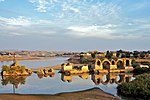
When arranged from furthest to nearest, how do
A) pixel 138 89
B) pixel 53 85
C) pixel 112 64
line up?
pixel 112 64 < pixel 53 85 < pixel 138 89

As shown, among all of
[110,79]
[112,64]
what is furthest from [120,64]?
[110,79]

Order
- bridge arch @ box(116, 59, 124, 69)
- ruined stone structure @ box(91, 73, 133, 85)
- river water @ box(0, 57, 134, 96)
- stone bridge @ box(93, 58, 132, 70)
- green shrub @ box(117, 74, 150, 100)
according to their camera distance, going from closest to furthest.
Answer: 1. green shrub @ box(117, 74, 150, 100)
2. river water @ box(0, 57, 134, 96)
3. ruined stone structure @ box(91, 73, 133, 85)
4. stone bridge @ box(93, 58, 132, 70)
5. bridge arch @ box(116, 59, 124, 69)

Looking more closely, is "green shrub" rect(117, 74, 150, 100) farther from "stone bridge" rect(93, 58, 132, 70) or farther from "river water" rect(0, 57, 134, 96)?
"stone bridge" rect(93, 58, 132, 70)

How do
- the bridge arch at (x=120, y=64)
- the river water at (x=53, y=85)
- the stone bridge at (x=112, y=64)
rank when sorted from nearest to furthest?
the river water at (x=53, y=85) → the stone bridge at (x=112, y=64) → the bridge arch at (x=120, y=64)

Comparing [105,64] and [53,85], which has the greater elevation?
[105,64]

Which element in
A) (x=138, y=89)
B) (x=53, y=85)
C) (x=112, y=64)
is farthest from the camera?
(x=112, y=64)

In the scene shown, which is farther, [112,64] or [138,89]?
[112,64]

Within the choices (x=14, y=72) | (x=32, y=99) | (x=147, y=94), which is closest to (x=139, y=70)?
(x=14, y=72)

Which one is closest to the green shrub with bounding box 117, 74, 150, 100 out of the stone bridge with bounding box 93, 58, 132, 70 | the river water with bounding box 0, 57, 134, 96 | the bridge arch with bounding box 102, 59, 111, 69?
the river water with bounding box 0, 57, 134, 96

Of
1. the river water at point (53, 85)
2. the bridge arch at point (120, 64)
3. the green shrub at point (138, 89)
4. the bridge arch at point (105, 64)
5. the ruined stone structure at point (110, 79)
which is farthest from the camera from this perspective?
the bridge arch at point (120, 64)

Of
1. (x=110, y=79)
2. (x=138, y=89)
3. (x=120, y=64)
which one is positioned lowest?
(x=110, y=79)

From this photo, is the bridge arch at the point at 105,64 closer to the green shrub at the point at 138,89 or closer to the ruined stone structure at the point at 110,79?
the ruined stone structure at the point at 110,79

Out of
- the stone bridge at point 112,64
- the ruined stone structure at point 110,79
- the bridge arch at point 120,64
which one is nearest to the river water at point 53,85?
the ruined stone structure at point 110,79

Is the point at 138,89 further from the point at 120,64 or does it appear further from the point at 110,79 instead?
the point at 120,64
